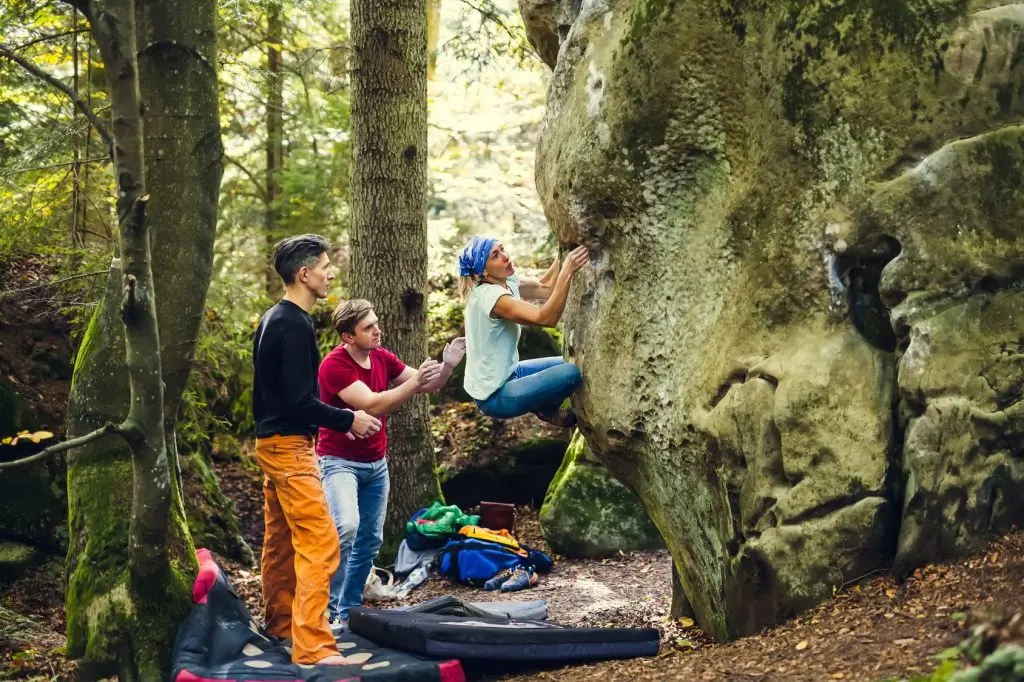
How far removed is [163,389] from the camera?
579cm

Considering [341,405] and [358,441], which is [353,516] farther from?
[341,405]

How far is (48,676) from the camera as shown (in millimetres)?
6523

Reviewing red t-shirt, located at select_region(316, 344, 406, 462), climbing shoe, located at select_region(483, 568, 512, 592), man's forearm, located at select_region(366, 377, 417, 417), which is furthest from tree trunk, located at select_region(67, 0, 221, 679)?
climbing shoe, located at select_region(483, 568, 512, 592)

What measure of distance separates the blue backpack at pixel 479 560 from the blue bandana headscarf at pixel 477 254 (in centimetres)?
298

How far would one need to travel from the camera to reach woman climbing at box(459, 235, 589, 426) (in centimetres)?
654

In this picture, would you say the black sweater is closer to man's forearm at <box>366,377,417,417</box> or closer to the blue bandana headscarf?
man's forearm at <box>366,377,417,417</box>

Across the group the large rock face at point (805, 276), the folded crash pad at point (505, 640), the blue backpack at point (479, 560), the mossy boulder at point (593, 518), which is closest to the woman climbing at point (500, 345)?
the large rock face at point (805, 276)

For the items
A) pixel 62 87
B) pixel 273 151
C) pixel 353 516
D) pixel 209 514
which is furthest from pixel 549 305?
pixel 273 151

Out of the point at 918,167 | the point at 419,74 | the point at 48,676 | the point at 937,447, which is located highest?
the point at 419,74

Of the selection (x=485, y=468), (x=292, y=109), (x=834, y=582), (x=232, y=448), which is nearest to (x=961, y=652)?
(x=834, y=582)

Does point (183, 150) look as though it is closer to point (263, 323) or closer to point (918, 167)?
point (263, 323)

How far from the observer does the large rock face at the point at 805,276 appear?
507 cm

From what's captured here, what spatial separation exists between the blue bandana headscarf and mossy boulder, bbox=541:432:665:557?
3491 mm

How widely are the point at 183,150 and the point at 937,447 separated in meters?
4.47
